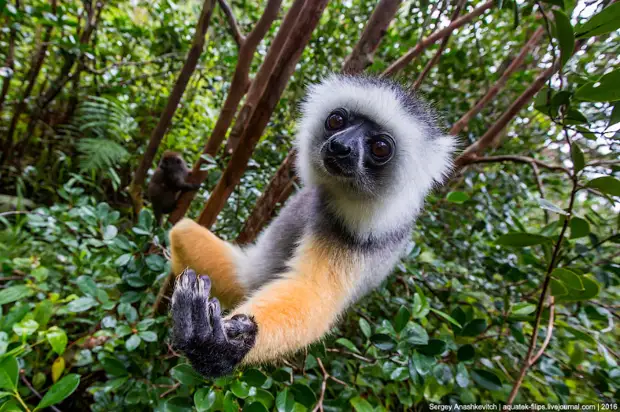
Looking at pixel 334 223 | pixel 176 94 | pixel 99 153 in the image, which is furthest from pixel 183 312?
pixel 99 153

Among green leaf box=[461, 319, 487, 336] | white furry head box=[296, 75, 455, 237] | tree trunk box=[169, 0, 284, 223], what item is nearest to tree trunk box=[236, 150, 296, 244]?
white furry head box=[296, 75, 455, 237]

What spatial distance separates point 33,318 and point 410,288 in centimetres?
233

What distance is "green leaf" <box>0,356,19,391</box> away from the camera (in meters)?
1.02

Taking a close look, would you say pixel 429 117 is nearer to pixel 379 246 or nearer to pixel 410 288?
pixel 379 246

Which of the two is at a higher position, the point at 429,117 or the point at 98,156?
the point at 429,117

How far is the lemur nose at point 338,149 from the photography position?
5.64 feet

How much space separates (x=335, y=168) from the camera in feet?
5.89

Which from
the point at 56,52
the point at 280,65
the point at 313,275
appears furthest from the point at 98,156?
the point at 313,275

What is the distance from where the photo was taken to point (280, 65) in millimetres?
1854

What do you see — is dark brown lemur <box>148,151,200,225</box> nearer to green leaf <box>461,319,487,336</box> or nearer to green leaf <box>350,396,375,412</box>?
green leaf <box>350,396,375,412</box>

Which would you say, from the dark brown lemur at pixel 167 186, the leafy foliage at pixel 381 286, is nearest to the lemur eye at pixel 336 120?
the leafy foliage at pixel 381 286

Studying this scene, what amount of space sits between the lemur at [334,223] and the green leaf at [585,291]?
2.60 ft

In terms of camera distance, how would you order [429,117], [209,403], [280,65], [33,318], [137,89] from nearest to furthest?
[209,403] < [33,318] < [280,65] < [429,117] < [137,89]

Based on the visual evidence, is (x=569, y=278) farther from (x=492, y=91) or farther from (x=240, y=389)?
(x=492, y=91)
